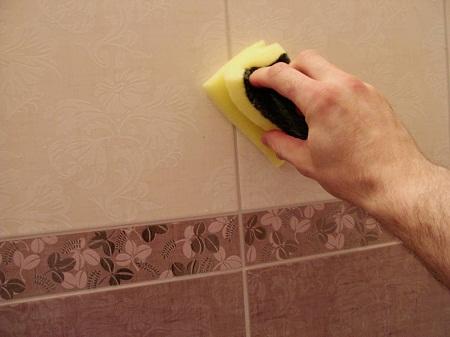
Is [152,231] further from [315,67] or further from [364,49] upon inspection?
[364,49]

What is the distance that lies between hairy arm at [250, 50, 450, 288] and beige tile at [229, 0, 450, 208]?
10cm

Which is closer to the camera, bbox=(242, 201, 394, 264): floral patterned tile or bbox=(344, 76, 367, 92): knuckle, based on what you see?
bbox=(344, 76, 367, 92): knuckle

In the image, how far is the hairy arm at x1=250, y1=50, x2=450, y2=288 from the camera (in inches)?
12.7

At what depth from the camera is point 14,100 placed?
0.40 m

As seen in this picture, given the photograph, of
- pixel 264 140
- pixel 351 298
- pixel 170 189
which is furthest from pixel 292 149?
pixel 351 298

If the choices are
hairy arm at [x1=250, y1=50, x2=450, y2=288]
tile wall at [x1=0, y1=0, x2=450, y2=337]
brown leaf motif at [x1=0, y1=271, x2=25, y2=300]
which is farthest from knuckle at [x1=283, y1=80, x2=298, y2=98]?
brown leaf motif at [x1=0, y1=271, x2=25, y2=300]

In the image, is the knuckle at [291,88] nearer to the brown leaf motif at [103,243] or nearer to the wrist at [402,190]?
the wrist at [402,190]

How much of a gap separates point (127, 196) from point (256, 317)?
0.23 m

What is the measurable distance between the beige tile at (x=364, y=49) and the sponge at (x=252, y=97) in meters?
0.04

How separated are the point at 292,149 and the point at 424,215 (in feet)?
0.47

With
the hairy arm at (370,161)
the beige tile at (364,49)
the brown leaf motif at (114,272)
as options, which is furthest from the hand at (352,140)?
the brown leaf motif at (114,272)

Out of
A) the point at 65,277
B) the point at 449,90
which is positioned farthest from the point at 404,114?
the point at 65,277

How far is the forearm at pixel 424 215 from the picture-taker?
314 millimetres

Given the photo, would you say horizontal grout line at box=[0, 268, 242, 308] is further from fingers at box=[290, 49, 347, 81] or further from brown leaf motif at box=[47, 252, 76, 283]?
fingers at box=[290, 49, 347, 81]
